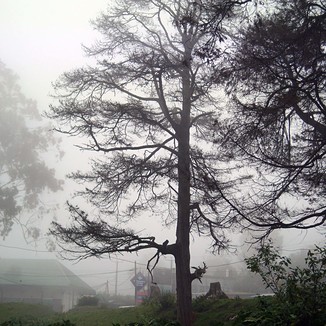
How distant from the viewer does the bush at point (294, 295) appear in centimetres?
407

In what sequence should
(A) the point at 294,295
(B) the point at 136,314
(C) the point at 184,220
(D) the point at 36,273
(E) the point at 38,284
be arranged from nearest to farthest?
(A) the point at 294,295 → (C) the point at 184,220 → (B) the point at 136,314 → (E) the point at 38,284 → (D) the point at 36,273

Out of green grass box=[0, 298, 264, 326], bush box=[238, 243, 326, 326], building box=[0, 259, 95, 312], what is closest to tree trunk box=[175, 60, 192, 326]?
green grass box=[0, 298, 264, 326]

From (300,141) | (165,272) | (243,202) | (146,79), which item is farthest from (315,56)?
(165,272)

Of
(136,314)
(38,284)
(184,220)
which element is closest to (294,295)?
(184,220)

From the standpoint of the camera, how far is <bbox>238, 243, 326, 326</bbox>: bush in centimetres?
407

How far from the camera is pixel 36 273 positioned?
1692 centimetres

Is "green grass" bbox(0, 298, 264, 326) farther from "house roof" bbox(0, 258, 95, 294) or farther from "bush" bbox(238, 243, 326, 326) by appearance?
"bush" bbox(238, 243, 326, 326)

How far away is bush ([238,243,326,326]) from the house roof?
13.2 m

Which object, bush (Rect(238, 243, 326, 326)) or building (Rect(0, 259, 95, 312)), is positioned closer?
bush (Rect(238, 243, 326, 326))

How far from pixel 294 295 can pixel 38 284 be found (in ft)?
45.7

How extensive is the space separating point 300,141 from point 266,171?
108cm

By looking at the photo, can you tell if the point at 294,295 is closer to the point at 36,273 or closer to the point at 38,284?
the point at 38,284

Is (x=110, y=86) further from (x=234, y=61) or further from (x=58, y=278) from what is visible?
(x=58, y=278)

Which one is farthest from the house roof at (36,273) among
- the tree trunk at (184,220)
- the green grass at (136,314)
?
the tree trunk at (184,220)
